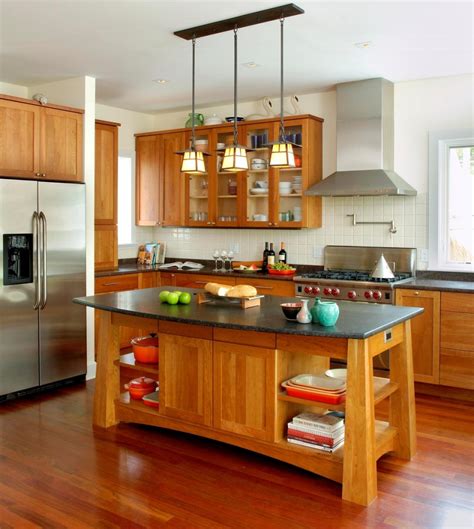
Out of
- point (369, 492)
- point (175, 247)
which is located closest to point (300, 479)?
point (369, 492)

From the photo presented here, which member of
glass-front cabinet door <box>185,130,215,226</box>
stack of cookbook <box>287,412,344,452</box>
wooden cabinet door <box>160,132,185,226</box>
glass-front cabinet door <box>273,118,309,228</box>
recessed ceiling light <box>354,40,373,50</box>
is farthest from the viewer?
wooden cabinet door <box>160,132,185,226</box>

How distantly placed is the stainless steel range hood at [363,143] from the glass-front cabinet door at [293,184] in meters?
0.28

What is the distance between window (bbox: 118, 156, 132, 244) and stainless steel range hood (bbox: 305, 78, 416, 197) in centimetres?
250

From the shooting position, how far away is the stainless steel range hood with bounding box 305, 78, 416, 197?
17.7ft

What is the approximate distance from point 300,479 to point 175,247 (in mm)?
4409

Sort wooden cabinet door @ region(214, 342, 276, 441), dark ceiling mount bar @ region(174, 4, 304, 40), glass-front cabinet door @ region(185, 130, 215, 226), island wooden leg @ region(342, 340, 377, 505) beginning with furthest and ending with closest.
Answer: glass-front cabinet door @ region(185, 130, 215, 226) → dark ceiling mount bar @ region(174, 4, 304, 40) → wooden cabinet door @ region(214, 342, 276, 441) → island wooden leg @ region(342, 340, 377, 505)

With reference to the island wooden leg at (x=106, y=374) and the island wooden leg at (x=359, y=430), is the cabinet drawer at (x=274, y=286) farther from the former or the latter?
the island wooden leg at (x=359, y=430)

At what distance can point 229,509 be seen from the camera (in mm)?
2955

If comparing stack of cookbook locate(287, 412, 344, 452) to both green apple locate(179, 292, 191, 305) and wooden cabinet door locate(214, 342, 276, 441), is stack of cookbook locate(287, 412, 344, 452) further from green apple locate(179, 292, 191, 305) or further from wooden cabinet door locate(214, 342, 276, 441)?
green apple locate(179, 292, 191, 305)

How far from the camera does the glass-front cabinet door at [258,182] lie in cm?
609

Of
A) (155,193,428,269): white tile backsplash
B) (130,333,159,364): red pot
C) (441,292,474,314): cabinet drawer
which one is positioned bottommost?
(130,333,159,364): red pot

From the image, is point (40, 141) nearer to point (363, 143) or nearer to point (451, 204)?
point (363, 143)

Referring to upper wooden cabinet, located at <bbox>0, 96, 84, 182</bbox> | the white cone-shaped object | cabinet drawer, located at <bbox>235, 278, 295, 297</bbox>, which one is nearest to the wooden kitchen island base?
the white cone-shaped object

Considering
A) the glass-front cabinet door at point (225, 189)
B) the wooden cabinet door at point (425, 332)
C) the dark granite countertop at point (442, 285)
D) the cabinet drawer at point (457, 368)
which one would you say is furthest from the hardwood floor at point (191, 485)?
the glass-front cabinet door at point (225, 189)
